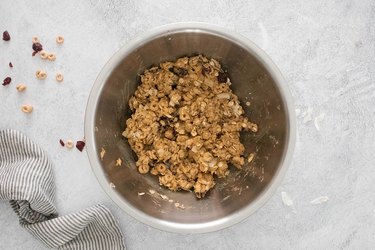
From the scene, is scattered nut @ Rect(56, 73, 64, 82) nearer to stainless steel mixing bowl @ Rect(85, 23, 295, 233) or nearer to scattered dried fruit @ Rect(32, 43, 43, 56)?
scattered dried fruit @ Rect(32, 43, 43, 56)

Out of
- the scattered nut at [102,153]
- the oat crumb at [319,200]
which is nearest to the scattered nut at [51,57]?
the scattered nut at [102,153]

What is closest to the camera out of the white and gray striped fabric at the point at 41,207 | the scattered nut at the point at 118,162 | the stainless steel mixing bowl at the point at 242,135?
the stainless steel mixing bowl at the point at 242,135

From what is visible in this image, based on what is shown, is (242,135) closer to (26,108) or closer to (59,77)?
(59,77)

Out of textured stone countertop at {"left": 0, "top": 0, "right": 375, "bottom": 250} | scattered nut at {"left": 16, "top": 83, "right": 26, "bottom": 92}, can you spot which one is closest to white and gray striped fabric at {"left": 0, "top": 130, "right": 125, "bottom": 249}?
textured stone countertop at {"left": 0, "top": 0, "right": 375, "bottom": 250}

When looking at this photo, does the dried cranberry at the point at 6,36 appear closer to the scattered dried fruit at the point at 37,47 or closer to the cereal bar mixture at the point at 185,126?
the scattered dried fruit at the point at 37,47

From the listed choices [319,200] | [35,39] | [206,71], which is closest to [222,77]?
[206,71]

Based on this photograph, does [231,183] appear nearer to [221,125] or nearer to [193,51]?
[221,125]
